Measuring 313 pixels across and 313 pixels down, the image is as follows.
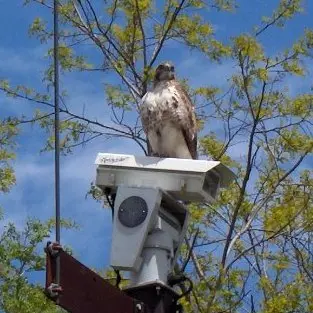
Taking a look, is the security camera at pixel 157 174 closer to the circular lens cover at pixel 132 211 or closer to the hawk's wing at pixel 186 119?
the circular lens cover at pixel 132 211

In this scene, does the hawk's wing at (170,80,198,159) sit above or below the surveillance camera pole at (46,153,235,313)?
above

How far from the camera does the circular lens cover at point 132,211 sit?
150 inches

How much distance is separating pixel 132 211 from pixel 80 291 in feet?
2.26

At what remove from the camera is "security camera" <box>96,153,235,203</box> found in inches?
155

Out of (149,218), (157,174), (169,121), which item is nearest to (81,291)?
(149,218)

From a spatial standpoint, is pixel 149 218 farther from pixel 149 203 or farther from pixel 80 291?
pixel 80 291

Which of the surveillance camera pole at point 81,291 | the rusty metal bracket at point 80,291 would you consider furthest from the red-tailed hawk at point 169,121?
the rusty metal bracket at point 80,291

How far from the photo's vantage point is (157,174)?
3.96 meters

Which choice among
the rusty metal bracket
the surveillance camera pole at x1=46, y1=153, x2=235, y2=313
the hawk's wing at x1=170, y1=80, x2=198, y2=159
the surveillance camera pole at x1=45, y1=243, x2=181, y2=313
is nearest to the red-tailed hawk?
the hawk's wing at x1=170, y1=80, x2=198, y2=159

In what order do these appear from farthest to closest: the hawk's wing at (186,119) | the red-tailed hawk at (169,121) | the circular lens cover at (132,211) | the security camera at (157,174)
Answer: the hawk's wing at (186,119)
the red-tailed hawk at (169,121)
the security camera at (157,174)
the circular lens cover at (132,211)

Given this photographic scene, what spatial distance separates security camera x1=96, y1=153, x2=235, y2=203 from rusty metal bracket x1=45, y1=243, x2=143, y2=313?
62cm

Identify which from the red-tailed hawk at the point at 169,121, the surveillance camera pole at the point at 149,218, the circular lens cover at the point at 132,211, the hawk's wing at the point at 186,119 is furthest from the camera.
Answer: the hawk's wing at the point at 186,119

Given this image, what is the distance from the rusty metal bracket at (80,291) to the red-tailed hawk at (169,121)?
2366 millimetres

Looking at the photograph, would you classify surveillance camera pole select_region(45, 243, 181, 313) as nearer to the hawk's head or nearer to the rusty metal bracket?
the rusty metal bracket
